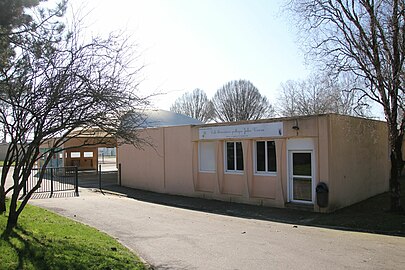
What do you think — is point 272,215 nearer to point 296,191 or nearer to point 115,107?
point 296,191

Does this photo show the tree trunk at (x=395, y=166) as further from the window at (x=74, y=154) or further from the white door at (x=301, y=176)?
the window at (x=74, y=154)

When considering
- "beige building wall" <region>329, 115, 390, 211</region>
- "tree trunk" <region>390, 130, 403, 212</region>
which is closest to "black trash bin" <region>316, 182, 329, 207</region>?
"beige building wall" <region>329, 115, 390, 211</region>

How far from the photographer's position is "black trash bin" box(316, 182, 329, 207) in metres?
14.4

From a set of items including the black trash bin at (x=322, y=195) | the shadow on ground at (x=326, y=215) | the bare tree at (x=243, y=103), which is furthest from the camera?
the bare tree at (x=243, y=103)

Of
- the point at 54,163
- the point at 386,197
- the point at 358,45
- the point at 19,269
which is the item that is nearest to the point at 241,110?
the point at 54,163

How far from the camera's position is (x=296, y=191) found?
15.8 m

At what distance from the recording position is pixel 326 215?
14164 millimetres

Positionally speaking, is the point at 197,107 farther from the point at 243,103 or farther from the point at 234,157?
the point at 234,157

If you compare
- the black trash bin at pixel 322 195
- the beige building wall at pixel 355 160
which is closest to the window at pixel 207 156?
the black trash bin at pixel 322 195

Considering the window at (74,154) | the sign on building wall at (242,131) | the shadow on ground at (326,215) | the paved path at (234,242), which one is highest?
the sign on building wall at (242,131)

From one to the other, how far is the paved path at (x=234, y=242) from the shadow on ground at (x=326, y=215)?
2.82 ft

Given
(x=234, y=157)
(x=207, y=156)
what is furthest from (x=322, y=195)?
(x=207, y=156)

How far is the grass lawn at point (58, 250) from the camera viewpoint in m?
6.03

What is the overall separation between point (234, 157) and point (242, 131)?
1.47m
